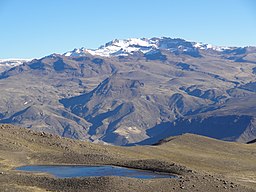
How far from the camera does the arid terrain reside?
199 ft

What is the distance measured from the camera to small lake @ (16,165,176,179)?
2801 inches

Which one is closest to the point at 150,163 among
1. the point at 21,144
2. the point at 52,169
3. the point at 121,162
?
the point at 121,162

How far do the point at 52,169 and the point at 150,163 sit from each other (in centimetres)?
1583

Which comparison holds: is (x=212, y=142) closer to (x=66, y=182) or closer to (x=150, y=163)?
(x=150, y=163)

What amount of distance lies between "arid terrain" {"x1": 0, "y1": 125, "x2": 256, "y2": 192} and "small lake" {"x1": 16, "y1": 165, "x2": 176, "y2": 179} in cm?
239

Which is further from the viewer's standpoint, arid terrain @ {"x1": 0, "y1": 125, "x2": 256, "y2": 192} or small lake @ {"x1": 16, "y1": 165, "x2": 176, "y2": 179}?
small lake @ {"x1": 16, "y1": 165, "x2": 176, "y2": 179}

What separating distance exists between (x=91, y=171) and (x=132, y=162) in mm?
8797

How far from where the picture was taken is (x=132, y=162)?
81.1 meters

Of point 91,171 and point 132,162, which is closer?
point 91,171

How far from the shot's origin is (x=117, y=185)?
60062 mm

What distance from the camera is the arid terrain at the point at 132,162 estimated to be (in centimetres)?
6059

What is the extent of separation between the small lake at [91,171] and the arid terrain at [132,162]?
2.39 m

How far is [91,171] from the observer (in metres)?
75.1

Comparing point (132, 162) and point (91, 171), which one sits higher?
point (91, 171)
